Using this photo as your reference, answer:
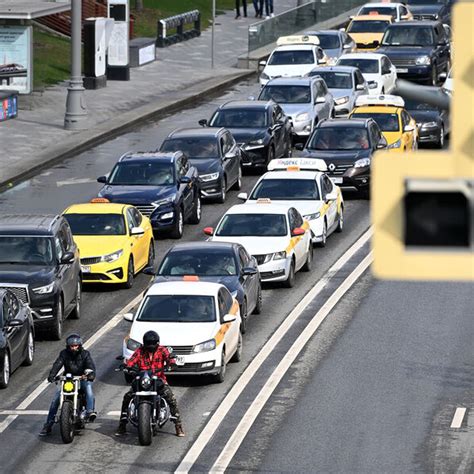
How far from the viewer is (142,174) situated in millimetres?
33312

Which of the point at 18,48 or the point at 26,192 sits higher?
the point at 18,48

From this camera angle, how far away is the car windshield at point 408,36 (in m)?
54.9

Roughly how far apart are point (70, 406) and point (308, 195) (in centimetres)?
1324

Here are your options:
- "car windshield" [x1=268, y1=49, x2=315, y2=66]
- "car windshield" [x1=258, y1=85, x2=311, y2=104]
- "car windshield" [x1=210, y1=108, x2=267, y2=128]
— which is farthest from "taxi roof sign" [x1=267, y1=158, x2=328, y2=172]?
"car windshield" [x1=268, y1=49, x2=315, y2=66]

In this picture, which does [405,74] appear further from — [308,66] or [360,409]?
[360,409]

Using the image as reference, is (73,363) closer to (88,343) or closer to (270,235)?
(88,343)

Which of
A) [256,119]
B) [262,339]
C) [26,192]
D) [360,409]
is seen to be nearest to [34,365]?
[262,339]

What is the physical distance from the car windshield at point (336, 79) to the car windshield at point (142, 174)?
15.3m

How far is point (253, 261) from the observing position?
2647cm

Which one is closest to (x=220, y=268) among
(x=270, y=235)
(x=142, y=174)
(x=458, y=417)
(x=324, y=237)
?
(x=270, y=235)

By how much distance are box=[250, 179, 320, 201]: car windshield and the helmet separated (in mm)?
13038

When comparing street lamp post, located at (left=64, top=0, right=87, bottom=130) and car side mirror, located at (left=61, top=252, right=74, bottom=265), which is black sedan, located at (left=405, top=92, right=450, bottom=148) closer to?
street lamp post, located at (left=64, top=0, right=87, bottom=130)

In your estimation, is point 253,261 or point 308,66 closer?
point 253,261

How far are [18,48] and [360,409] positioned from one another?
1186 inches
